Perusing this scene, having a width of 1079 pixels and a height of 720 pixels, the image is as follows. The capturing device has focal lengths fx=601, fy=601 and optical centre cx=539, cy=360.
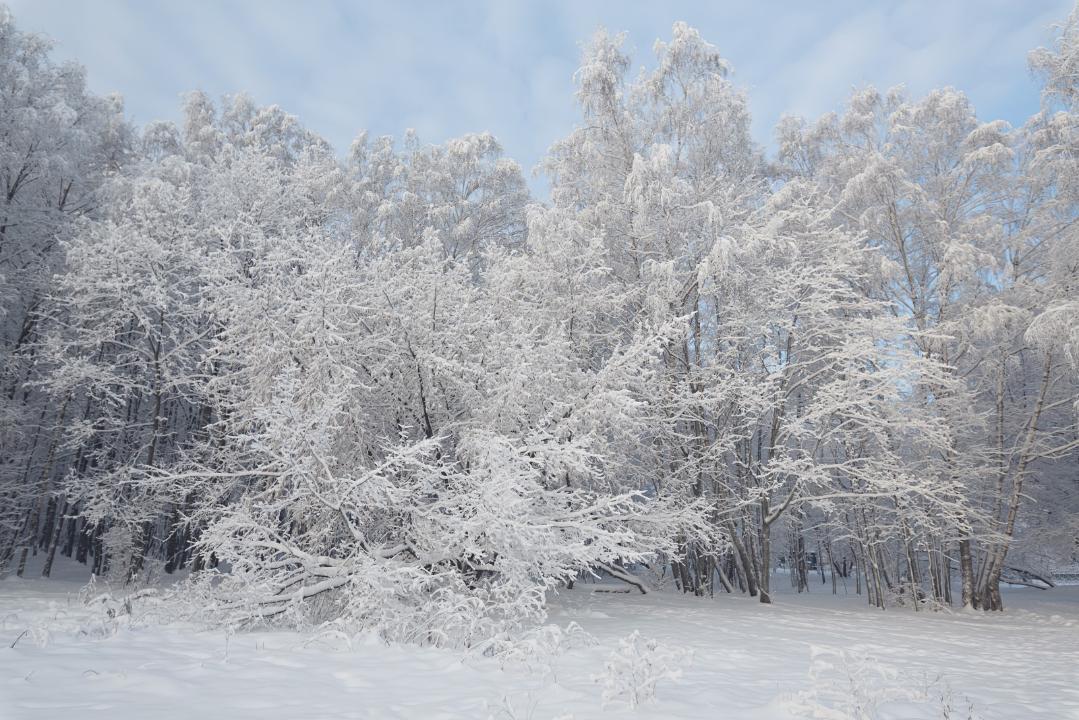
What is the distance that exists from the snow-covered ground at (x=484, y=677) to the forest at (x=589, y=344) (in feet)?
3.90

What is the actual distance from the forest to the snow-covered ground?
3.90 ft

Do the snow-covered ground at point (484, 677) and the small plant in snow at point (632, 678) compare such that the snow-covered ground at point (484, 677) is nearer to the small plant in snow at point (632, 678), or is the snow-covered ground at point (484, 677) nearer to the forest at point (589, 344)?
the small plant in snow at point (632, 678)

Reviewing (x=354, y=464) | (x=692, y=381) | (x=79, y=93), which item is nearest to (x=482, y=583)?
(x=354, y=464)

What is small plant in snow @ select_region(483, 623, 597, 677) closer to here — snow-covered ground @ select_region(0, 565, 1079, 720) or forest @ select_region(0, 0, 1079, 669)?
snow-covered ground @ select_region(0, 565, 1079, 720)

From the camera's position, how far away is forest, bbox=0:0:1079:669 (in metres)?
7.90

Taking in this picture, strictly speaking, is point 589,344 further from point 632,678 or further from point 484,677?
point 632,678

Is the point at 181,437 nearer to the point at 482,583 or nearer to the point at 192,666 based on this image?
the point at 482,583

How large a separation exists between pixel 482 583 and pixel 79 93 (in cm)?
1597

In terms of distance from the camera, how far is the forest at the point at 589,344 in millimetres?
7899

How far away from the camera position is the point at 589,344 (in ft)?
40.4

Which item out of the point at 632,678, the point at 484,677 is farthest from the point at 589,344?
the point at 632,678

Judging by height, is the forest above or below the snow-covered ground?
above

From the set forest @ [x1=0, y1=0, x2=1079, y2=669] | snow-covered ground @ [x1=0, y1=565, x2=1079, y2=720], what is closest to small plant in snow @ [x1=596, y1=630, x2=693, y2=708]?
snow-covered ground @ [x1=0, y1=565, x2=1079, y2=720]

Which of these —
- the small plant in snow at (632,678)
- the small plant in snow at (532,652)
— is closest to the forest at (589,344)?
the small plant in snow at (532,652)
